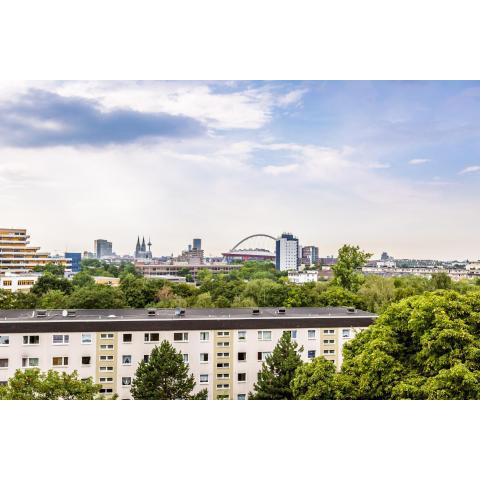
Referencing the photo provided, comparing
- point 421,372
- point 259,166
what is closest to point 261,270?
point 259,166

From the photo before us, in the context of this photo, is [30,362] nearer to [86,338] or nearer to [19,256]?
[86,338]

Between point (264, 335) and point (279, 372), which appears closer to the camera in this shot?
point (279, 372)

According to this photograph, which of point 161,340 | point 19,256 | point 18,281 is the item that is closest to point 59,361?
point 161,340

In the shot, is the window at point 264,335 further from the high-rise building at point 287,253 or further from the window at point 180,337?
the high-rise building at point 287,253

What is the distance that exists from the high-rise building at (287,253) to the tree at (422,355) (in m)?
2.41

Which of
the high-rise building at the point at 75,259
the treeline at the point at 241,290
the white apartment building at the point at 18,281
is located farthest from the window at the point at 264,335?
the white apartment building at the point at 18,281

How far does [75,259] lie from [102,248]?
1.17 metres

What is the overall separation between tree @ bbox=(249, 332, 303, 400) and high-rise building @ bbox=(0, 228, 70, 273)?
371cm

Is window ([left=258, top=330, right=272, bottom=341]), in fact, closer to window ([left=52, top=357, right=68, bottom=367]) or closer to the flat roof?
the flat roof

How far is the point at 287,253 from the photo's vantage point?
679 centimetres

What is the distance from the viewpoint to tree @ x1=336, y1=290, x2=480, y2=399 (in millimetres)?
3309

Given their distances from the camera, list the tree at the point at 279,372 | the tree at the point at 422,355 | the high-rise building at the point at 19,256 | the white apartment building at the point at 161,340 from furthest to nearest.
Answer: the high-rise building at the point at 19,256
the white apartment building at the point at 161,340
the tree at the point at 279,372
the tree at the point at 422,355

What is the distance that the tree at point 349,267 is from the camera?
248 inches
